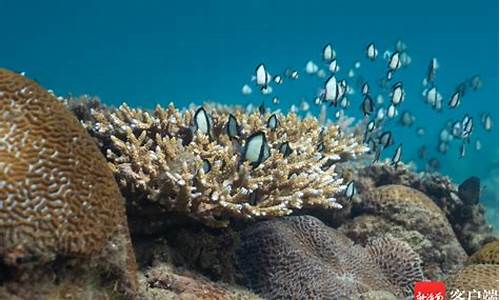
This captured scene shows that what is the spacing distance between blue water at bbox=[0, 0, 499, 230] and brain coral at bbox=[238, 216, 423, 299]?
76.0m

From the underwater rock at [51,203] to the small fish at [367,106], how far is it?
19.4 feet

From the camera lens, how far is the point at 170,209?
178 inches

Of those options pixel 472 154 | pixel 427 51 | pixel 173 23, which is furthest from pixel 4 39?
pixel 472 154

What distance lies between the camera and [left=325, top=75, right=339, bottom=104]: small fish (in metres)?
8.33

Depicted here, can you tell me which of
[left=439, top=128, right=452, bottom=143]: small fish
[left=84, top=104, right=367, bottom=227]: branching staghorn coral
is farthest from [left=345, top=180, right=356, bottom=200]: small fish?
[left=439, top=128, right=452, bottom=143]: small fish

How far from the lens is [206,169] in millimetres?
→ 4680

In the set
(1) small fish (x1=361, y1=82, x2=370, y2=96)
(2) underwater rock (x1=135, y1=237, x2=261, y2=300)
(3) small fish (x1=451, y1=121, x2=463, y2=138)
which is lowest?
(2) underwater rock (x1=135, y1=237, x2=261, y2=300)

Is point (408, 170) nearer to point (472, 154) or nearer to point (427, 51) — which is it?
point (472, 154)

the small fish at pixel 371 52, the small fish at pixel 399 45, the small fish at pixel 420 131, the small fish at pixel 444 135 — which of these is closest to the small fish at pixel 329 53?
the small fish at pixel 371 52

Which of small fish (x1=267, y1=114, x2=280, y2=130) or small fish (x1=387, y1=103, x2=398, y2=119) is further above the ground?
small fish (x1=387, y1=103, x2=398, y2=119)

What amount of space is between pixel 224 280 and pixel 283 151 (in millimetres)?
1608

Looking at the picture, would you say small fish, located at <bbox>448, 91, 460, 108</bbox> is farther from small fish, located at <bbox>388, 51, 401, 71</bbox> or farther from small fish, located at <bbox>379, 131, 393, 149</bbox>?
small fish, located at <bbox>379, 131, 393, 149</bbox>

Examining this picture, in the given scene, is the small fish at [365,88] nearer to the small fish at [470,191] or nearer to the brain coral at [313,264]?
the small fish at [470,191]

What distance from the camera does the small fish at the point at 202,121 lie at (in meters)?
5.41
